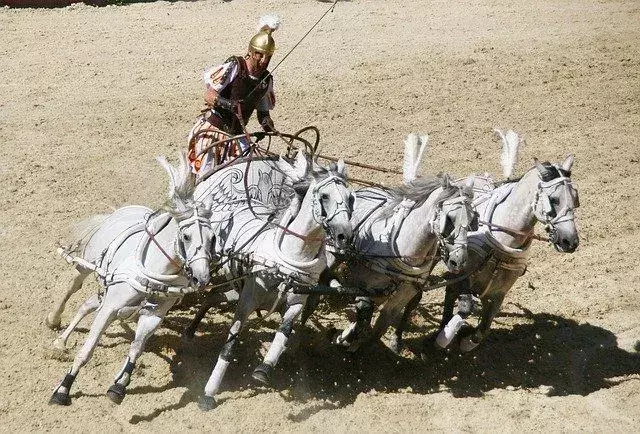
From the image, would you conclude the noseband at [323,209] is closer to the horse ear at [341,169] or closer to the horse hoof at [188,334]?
the horse ear at [341,169]

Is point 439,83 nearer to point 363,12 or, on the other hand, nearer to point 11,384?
point 363,12

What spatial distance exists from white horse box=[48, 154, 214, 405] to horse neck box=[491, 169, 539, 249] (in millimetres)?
2328

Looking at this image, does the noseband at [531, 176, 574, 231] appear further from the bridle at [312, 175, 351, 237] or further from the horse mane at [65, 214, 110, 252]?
the horse mane at [65, 214, 110, 252]

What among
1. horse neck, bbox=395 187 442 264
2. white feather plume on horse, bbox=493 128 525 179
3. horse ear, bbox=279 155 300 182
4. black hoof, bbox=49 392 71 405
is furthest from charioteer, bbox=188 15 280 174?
black hoof, bbox=49 392 71 405

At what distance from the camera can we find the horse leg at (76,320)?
22.7 feet

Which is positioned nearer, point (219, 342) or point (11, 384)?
point (11, 384)

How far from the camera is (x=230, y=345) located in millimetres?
6469

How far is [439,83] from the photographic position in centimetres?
1270

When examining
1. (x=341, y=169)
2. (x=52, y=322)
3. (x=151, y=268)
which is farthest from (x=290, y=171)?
(x=52, y=322)

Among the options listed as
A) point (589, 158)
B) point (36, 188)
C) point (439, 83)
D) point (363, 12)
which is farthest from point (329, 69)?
point (36, 188)

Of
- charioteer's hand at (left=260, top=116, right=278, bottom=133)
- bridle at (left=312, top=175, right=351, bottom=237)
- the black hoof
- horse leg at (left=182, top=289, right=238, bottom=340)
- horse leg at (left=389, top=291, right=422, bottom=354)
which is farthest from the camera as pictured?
charioteer's hand at (left=260, top=116, right=278, bottom=133)

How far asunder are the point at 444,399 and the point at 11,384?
10.7 ft

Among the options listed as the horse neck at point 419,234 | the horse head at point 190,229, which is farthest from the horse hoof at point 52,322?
the horse neck at point 419,234

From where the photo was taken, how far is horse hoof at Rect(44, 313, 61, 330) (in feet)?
24.1
